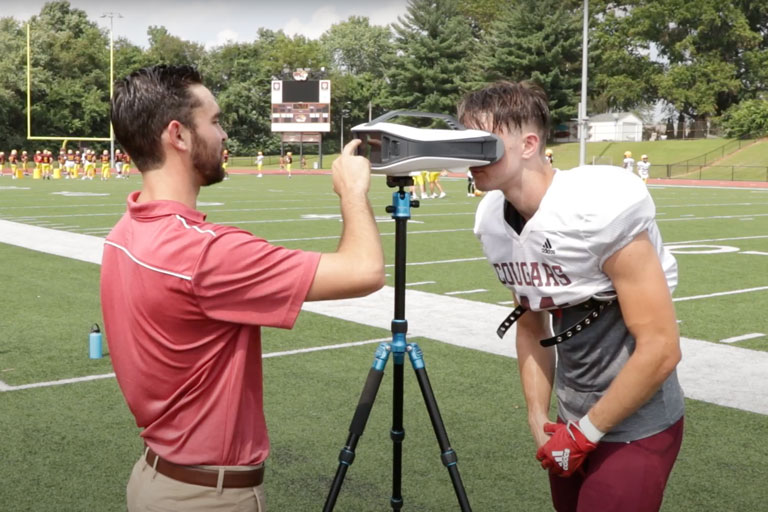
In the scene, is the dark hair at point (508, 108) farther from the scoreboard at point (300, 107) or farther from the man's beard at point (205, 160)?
the scoreboard at point (300, 107)

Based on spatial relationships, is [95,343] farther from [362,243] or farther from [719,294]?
[719,294]

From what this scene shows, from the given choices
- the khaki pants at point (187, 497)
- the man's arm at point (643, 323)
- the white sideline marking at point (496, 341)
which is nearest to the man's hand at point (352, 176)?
the man's arm at point (643, 323)

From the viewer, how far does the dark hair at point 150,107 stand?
233cm

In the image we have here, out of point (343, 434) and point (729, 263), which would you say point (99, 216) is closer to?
point (729, 263)

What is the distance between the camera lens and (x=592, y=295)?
2.54 m

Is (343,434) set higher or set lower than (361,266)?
lower

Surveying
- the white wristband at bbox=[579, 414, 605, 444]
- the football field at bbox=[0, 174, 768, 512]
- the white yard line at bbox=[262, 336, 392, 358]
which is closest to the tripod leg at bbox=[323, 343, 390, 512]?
the white wristband at bbox=[579, 414, 605, 444]

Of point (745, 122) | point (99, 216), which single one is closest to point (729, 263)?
point (99, 216)

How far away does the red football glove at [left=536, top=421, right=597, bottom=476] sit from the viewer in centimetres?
252

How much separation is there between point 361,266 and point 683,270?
10.3 meters

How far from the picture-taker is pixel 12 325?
→ 827 centimetres

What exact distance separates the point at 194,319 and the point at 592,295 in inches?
41.9

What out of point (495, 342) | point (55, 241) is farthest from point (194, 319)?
point (55, 241)

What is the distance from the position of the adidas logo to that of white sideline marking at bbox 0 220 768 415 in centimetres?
365
